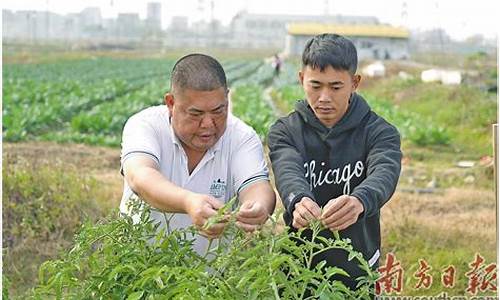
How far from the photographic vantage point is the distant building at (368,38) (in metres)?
18.2

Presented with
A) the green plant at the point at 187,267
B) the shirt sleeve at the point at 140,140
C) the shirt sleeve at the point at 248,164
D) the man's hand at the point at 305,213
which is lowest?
the green plant at the point at 187,267

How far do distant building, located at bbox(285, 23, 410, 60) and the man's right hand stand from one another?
51.4ft

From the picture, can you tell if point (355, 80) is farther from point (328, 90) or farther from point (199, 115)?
point (199, 115)

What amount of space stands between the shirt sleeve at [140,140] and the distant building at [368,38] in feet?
49.7

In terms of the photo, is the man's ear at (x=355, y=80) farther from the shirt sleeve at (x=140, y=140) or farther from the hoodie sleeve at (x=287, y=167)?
the shirt sleeve at (x=140, y=140)

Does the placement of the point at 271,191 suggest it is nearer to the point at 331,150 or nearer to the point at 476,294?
the point at 331,150

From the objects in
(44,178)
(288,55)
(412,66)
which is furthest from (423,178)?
(412,66)

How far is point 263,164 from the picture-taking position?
2.61 meters

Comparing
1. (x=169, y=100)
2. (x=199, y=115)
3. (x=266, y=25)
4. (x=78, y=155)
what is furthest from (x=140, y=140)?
(x=266, y=25)

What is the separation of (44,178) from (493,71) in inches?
612

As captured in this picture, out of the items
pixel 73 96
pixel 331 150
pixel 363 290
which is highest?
pixel 331 150

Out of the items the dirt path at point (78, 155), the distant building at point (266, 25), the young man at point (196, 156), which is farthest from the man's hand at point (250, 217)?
the distant building at point (266, 25)

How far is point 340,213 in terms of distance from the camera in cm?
220

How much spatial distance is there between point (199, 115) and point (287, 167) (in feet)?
1.11
